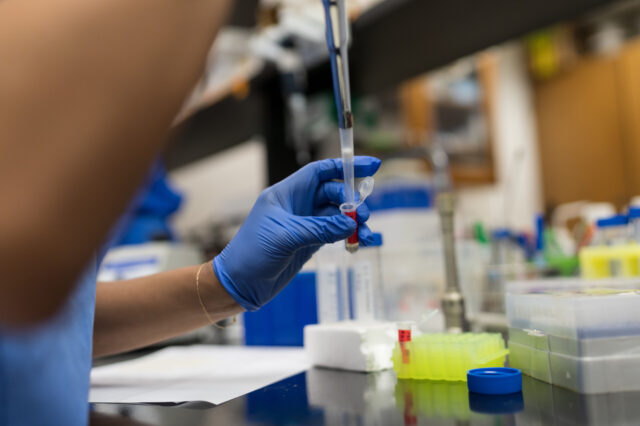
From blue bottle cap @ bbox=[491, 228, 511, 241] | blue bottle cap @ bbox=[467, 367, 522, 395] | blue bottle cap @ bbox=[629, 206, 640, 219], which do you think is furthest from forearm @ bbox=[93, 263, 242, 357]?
blue bottle cap @ bbox=[491, 228, 511, 241]

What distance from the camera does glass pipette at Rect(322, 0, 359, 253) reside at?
0.80m

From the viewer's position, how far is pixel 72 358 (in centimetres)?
67

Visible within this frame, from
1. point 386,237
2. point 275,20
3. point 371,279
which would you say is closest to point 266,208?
point 371,279

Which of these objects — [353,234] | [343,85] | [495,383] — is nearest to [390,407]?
[495,383]

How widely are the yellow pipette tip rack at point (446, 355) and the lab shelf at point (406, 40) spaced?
0.58 meters

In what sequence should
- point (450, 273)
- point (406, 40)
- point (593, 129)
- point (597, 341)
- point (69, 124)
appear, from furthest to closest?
point (593, 129), point (406, 40), point (450, 273), point (597, 341), point (69, 124)

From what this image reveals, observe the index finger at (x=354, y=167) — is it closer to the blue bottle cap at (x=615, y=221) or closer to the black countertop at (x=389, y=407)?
the black countertop at (x=389, y=407)

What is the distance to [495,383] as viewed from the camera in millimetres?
743

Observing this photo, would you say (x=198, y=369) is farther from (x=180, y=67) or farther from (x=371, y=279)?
(x=180, y=67)

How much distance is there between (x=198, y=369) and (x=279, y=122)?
186cm

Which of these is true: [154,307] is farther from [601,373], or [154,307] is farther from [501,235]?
[501,235]

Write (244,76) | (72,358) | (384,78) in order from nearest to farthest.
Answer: (72,358) → (384,78) → (244,76)

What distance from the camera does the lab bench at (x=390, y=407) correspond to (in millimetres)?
636

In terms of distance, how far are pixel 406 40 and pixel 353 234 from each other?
1.28 meters
